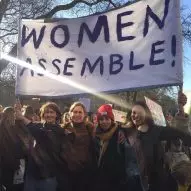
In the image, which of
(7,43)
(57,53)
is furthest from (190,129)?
(7,43)

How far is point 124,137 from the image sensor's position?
15.2 ft

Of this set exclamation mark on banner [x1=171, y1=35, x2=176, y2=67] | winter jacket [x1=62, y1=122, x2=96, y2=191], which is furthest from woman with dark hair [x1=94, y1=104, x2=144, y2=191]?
exclamation mark on banner [x1=171, y1=35, x2=176, y2=67]

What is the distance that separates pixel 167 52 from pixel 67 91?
116 centimetres

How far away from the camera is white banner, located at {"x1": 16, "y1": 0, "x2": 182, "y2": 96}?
4.79 metres

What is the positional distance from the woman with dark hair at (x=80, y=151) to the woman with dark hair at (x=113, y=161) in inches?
4.7

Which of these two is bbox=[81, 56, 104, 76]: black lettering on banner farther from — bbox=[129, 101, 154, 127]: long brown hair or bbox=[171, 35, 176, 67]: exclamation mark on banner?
bbox=[171, 35, 176, 67]: exclamation mark on banner

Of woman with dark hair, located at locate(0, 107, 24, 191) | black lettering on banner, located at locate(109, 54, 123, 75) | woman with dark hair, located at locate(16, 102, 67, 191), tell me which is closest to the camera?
woman with dark hair, located at locate(16, 102, 67, 191)

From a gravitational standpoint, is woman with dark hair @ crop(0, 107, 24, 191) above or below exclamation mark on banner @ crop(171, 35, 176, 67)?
below

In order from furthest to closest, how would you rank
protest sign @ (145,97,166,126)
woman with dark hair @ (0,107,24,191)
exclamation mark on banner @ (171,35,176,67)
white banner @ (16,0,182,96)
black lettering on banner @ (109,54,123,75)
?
woman with dark hair @ (0,107,24,191) < protest sign @ (145,97,166,126) < black lettering on banner @ (109,54,123,75) < white banner @ (16,0,182,96) < exclamation mark on banner @ (171,35,176,67)

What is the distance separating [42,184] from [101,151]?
666mm

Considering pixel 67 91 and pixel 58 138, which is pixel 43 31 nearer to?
pixel 67 91

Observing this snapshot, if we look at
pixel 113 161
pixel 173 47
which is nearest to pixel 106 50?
pixel 173 47

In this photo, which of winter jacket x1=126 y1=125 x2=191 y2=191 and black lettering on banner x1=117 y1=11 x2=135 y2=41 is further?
black lettering on banner x1=117 y1=11 x2=135 y2=41

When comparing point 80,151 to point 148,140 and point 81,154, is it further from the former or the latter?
point 148,140
